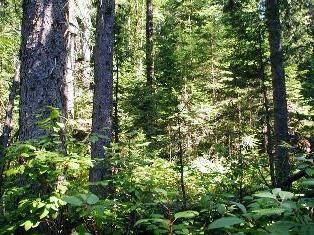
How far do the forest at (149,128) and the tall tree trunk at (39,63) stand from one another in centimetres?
2

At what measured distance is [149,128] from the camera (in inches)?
577

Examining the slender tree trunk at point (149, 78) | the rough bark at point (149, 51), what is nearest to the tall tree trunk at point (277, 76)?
the slender tree trunk at point (149, 78)

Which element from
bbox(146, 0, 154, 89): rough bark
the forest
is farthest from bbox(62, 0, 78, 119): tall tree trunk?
bbox(146, 0, 154, 89): rough bark

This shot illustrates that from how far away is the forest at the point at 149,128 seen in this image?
10.3 ft

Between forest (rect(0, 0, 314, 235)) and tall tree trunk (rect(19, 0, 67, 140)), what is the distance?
0.02 m

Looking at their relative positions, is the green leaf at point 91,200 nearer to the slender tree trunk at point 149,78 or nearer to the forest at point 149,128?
the forest at point 149,128

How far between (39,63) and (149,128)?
9.50 meters

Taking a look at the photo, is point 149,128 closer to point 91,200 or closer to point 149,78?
point 149,78

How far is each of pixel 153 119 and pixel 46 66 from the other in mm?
9766

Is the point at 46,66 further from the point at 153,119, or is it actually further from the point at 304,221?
the point at 153,119

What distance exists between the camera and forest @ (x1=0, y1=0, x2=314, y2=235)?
10.3 ft

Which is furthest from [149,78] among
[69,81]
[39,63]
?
[39,63]

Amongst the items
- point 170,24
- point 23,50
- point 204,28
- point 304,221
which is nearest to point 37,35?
point 23,50

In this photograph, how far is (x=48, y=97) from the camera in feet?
17.4
